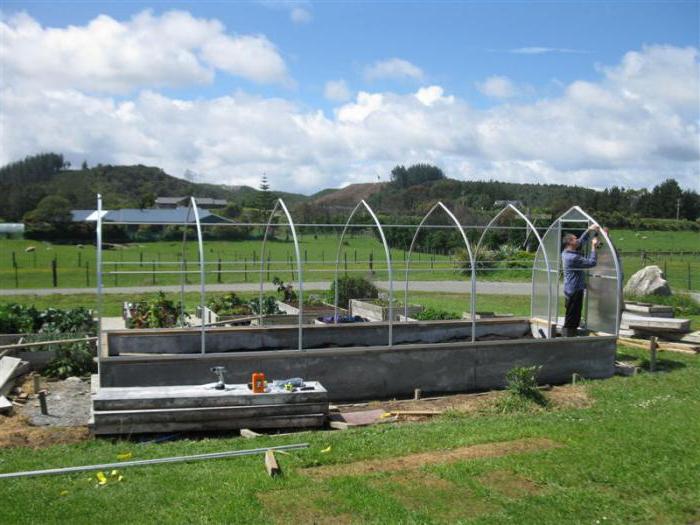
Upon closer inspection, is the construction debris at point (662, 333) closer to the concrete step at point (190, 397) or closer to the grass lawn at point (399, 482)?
the grass lawn at point (399, 482)

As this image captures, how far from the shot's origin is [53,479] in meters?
7.02

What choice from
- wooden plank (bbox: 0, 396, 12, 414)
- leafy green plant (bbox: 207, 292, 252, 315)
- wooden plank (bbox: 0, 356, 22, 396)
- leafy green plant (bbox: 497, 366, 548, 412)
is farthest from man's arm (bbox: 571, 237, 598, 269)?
wooden plank (bbox: 0, 356, 22, 396)

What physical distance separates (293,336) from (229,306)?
5414 mm

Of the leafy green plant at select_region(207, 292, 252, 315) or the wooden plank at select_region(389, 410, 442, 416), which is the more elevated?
the leafy green plant at select_region(207, 292, 252, 315)

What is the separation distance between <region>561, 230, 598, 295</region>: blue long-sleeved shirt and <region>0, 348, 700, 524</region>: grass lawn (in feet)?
15.0

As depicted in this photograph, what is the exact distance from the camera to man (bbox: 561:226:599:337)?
13.7 metres

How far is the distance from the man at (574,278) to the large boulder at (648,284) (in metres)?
9.87

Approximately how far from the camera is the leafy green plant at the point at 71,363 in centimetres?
1280

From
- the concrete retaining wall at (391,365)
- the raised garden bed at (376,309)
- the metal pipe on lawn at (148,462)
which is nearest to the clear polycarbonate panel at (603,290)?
the concrete retaining wall at (391,365)

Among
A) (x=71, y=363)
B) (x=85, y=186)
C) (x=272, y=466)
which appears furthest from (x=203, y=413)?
(x=85, y=186)

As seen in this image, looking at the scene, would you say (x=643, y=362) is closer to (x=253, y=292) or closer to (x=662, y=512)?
(x=662, y=512)

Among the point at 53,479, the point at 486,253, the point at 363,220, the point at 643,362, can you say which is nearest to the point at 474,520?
the point at 53,479

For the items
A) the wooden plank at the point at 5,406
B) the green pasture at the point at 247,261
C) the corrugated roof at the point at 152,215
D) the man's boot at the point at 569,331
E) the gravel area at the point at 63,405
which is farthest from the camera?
the corrugated roof at the point at 152,215

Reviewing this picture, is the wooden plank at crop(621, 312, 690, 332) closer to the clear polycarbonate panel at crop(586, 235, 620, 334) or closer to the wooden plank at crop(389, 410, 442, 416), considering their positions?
the clear polycarbonate panel at crop(586, 235, 620, 334)
